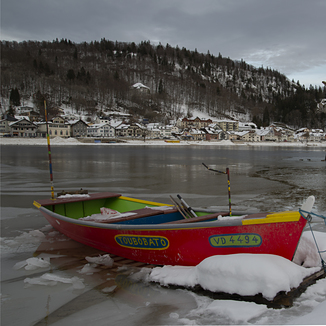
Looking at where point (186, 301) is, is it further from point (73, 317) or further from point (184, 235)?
point (73, 317)

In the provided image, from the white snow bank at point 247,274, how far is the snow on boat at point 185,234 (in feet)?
0.70

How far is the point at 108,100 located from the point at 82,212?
152 metres

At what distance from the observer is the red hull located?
4.18 meters

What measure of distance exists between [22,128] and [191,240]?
343 ft

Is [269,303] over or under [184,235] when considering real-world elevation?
under

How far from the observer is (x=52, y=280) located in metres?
4.83

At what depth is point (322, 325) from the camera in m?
2.80

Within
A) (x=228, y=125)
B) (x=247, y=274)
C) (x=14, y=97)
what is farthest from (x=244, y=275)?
(x=228, y=125)

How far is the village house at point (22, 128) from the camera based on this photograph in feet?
308

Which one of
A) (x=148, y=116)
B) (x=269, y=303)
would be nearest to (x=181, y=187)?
(x=269, y=303)

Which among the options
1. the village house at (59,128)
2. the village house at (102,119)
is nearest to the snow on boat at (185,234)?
the village house at (59,128)

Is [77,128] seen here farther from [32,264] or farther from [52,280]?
[52,280]

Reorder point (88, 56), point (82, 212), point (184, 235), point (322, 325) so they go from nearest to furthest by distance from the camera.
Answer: point (322, 325), point (184, 235), point (82, 212), point (88, 56)

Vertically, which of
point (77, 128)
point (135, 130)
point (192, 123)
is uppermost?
point (192, 123)
